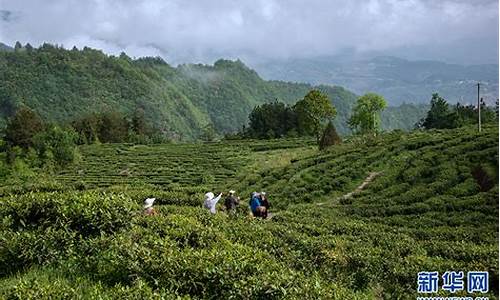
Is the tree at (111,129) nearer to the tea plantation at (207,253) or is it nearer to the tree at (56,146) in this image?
the tree at (56,146)

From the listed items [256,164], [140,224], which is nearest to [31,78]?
[256,164]

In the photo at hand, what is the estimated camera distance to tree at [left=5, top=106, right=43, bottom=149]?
251ft

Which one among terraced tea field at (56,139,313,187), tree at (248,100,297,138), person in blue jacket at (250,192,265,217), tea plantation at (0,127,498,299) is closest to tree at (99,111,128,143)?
terraced tea field at (56,139,313,187)

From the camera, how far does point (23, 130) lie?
77500 mm

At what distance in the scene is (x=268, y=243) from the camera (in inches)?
421

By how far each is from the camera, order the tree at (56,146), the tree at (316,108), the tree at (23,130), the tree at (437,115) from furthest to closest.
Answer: the tree at (437,115)
the tree at (23,130)
the tree at (316,108)
the tree at (56,146)

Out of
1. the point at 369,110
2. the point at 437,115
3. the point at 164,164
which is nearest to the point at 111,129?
the point at 164,164

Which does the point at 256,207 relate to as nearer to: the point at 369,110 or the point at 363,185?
the point at 363,185

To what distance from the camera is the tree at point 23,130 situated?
7650 cm

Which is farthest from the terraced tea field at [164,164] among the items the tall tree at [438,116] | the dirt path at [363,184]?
the tall tree at [438,116]

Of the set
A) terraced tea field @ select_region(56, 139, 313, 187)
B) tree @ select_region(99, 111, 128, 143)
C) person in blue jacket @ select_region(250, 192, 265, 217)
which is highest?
tree @ select_region(99, 111, 128, 143)

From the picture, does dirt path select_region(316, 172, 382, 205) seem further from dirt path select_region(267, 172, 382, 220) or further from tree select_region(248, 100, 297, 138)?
tree select_region(248, 100, 297, 138)

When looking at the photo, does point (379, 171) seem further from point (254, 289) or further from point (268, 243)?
point (254, 289)

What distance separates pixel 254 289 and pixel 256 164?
52360 mm
